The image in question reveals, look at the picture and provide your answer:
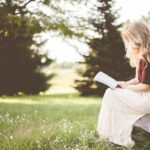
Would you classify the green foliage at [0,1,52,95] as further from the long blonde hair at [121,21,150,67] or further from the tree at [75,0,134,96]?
the long blonde hair at [121,21,150,67]

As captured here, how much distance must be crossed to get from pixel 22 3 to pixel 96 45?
9.09 metres

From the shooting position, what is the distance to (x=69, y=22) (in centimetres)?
1398

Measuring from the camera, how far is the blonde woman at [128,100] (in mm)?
5469

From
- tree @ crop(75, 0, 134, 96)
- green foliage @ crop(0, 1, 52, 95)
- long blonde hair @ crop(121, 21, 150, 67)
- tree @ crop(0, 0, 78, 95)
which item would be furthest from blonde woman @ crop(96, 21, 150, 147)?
tree @ crop(75, 0, 134, 96)

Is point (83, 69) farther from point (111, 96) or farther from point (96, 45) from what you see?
point (111, 96)

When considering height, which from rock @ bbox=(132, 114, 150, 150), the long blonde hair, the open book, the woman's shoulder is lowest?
rock @ bbox=(132, 114, 150, 150)

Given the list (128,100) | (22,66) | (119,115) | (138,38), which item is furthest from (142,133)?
(22,66)

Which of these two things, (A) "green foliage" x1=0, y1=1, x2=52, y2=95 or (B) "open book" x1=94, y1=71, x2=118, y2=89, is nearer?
(B) "open book" x1=94, y1=71, x2=118, y2=89

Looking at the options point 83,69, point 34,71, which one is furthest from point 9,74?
point 83,69

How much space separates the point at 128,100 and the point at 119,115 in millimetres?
230

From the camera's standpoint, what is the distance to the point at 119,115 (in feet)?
18.2

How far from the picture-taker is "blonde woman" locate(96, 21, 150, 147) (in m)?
5.47

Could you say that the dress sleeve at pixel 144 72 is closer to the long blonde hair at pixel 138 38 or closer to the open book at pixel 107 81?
the long blonde hair at pixel 138 38

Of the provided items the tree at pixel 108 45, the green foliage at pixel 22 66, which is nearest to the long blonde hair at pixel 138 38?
the green foliage at pixel 22 66
